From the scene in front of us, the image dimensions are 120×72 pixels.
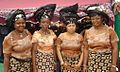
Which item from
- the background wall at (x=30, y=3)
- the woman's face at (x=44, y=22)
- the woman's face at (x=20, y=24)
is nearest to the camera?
the woman's face at (x=20, y=24)

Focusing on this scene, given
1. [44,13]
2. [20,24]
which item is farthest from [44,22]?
[20,24]

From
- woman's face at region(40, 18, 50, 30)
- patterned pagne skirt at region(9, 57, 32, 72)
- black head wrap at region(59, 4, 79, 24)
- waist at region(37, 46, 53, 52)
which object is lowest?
patterned pagne skirt at region(9, 57, 32, 72)

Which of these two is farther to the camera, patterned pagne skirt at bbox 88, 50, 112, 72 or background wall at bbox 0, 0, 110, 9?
A: background wall at bbox 0, 0, 110, 9

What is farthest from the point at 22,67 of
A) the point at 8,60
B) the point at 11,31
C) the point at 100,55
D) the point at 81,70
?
the point at 100,55

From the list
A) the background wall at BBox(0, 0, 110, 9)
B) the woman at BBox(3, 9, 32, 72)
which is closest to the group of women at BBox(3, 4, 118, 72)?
the woman at BBox(3, 9, 32, 72)

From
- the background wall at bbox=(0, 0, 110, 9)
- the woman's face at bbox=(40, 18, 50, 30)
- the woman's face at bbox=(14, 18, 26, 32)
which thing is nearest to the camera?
the woman's face at bbox=(14, 18, 26, 32)

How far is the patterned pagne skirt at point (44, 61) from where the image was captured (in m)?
3.60

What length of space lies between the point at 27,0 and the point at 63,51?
1.37 meters

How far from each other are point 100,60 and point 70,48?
1.35ft

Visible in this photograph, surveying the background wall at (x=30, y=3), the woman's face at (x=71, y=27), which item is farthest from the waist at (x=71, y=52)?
the background wall at (x=30, y=3)

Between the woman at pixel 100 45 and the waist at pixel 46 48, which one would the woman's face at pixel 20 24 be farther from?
the woman at pixel 100 45

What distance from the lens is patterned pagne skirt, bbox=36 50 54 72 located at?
142 inches

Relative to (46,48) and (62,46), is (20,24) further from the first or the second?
(62,46)

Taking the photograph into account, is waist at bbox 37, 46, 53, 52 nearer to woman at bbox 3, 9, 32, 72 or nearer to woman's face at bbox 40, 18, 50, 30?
woman at bbox 3, 9, 32, 72
